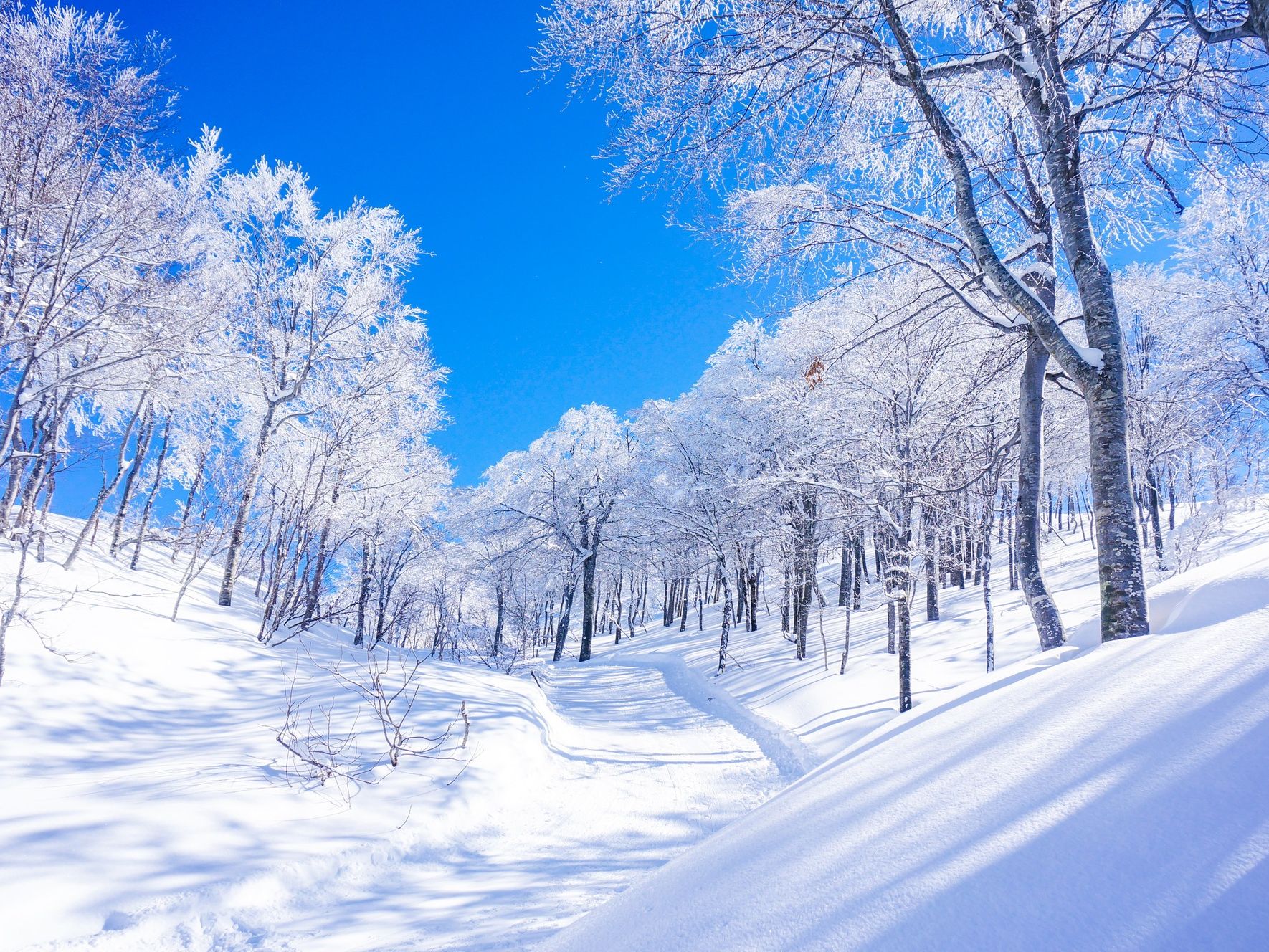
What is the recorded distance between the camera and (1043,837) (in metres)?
1.37

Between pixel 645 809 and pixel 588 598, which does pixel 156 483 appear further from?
pixel 645 809

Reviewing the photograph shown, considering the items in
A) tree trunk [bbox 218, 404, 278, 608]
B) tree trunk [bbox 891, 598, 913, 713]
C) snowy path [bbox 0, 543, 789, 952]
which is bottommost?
snowy path [bbox 0, 543, 789, 952]

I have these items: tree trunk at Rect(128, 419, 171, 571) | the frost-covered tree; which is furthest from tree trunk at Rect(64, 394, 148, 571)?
the frost-covered tree

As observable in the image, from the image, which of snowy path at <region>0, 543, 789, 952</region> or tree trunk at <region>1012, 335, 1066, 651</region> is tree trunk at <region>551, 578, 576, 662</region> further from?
tree trunk at <region>1012, 335, 1066, 651</region>

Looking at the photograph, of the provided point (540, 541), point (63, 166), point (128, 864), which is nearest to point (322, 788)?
point (128, 864)

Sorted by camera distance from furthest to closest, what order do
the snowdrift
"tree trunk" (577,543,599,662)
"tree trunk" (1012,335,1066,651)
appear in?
"tree trunk" (577,543,599,662), "tree trunk" (1012,335,1066,651), the snowdrift

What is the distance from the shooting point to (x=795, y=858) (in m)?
1.85

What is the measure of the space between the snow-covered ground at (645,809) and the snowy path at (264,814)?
0.03 m

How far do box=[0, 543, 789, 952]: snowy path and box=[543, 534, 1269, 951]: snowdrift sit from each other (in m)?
2.26

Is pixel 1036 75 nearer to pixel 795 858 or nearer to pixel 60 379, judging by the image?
pixel 795 858

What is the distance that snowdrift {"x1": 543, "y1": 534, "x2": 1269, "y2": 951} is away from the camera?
1097 mm

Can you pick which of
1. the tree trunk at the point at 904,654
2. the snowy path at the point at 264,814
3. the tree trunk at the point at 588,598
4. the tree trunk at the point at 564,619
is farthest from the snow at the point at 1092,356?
the tree trunk at the point at 564,619

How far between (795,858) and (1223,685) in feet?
4.48

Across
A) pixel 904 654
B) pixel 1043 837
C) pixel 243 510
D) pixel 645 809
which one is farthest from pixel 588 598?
pixel 1043 837
